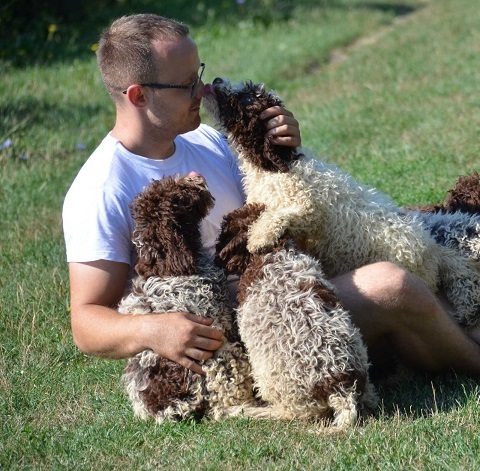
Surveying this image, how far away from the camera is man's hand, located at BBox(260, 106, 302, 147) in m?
4.44

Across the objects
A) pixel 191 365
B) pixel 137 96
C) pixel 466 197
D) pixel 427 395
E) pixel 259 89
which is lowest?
pixel 427 395

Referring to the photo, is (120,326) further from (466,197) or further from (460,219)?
(466,197)

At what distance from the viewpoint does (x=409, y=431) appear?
3814 mm

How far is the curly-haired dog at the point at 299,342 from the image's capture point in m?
3.78

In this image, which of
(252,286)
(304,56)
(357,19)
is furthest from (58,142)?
(357,19)

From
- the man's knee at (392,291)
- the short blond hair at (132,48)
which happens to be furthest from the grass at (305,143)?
the short blond hair at (132,48)

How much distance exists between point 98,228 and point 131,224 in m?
0.17

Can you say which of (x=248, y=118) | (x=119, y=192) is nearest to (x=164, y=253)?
(x=119, y=192)

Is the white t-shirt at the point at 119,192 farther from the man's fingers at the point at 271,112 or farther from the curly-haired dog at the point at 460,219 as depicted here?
the curly-haired dog at the point at 460,219

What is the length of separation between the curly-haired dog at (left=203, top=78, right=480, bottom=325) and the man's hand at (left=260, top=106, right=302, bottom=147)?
32mm

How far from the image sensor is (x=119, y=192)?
432 cm

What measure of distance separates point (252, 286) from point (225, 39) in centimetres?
1093

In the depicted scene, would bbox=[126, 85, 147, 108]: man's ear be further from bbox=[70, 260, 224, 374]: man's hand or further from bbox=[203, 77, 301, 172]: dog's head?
bbox=[70, 260, 224, 374]: man's hand

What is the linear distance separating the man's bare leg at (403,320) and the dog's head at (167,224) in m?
0.73
